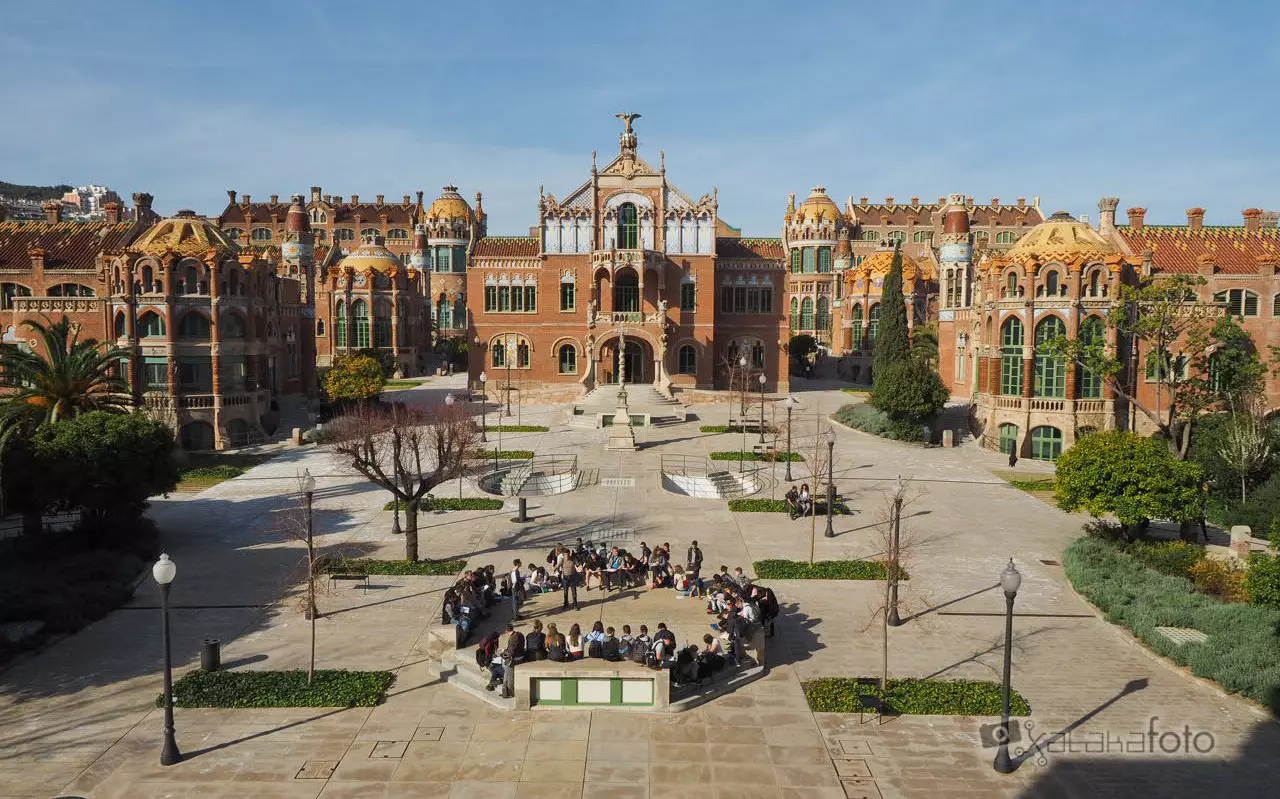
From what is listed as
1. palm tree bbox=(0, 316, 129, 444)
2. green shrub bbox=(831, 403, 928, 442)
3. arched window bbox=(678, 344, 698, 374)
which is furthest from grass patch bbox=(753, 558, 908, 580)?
arched window bbox=(678, 344, 698, 374)

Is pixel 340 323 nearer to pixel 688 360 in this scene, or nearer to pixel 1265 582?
pixel 688 360

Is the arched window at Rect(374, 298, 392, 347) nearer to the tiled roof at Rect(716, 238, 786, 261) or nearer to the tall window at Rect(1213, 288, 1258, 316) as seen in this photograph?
the tiled roof at Rect(716, 238, 786, 261)

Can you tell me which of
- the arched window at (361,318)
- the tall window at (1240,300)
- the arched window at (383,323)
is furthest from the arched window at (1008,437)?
the arched window at (361,318)

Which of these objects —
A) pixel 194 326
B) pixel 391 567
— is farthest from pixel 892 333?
pixel 194 326

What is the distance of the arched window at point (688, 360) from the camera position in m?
65.1

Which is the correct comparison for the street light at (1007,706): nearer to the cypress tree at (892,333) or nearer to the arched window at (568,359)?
the cypress tree at (892,333)

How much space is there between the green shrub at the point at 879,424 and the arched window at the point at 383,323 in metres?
44.7

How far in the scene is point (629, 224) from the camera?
6400 centimetres

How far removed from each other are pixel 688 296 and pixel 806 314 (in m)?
30.5

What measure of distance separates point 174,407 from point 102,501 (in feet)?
66.9

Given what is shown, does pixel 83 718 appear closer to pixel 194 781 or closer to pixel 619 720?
pixel 194 781

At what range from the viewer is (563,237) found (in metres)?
64.2

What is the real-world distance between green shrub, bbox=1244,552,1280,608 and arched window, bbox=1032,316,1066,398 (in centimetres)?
2589

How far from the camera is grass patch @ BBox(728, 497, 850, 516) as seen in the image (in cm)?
3206
